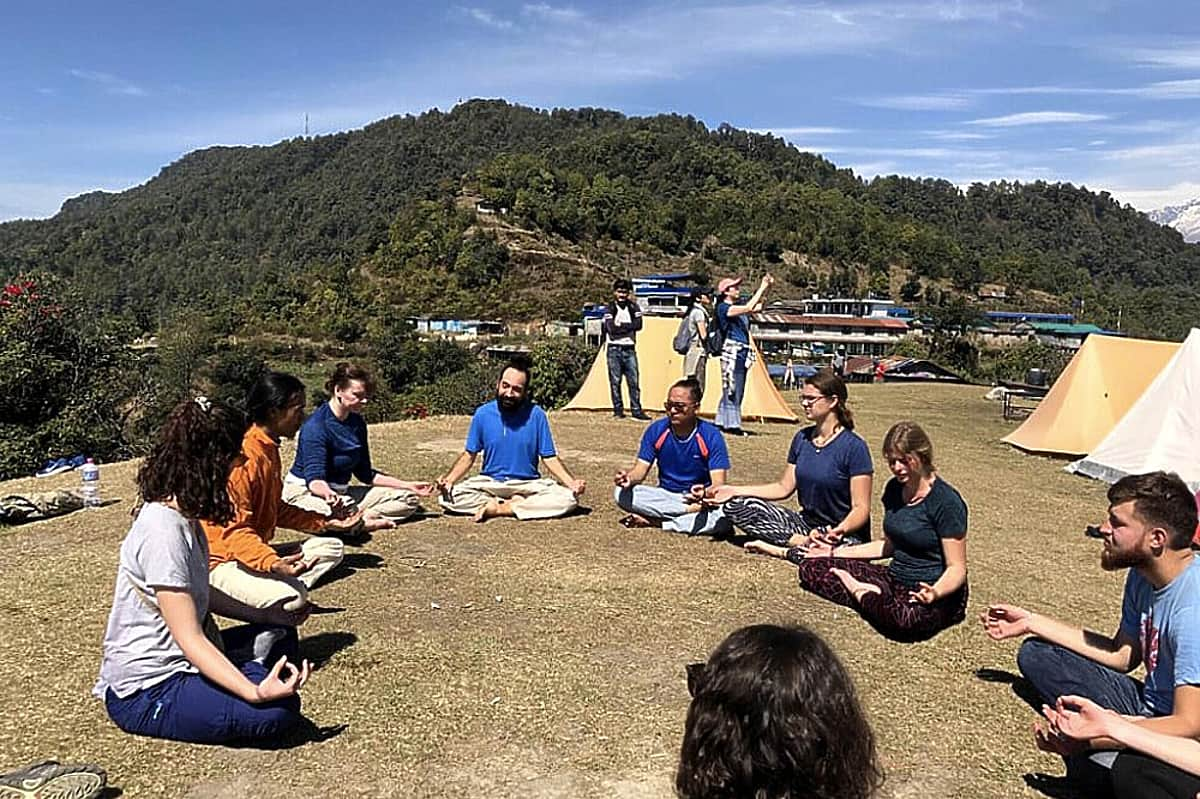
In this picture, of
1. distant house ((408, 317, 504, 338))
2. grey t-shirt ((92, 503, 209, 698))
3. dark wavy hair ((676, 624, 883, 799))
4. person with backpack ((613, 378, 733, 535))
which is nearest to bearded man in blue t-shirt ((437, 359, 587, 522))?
person with backpack ((613, 378, 733, 535))

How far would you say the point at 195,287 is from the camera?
130 m

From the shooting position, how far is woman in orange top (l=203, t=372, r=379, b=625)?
177 inches

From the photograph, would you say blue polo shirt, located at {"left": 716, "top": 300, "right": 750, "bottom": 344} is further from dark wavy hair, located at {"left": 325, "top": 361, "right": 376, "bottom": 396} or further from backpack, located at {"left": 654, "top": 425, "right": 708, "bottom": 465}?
dark wavy hair, located at {"left": 325, "top": 361, "right": 376, "bottom": 396}

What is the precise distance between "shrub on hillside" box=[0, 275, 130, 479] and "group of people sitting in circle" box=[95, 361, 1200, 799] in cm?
1444

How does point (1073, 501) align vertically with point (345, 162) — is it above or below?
below

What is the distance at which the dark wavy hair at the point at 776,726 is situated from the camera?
1924mm

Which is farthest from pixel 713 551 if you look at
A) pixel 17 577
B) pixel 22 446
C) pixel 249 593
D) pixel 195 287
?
pixel 195 287

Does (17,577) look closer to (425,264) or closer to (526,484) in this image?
(526,484)

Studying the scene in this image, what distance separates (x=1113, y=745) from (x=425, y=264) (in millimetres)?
105839

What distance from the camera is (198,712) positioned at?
380 cm

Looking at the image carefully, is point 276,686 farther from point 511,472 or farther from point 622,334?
point 622,334

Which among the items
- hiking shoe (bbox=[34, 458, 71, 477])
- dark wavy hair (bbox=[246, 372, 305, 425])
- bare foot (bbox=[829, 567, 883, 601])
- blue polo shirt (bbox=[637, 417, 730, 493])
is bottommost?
hiking shoe (bbox=[34, 458, 71, 477])

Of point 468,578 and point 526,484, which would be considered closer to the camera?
point 468,578

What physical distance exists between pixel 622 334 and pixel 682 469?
5844mm
